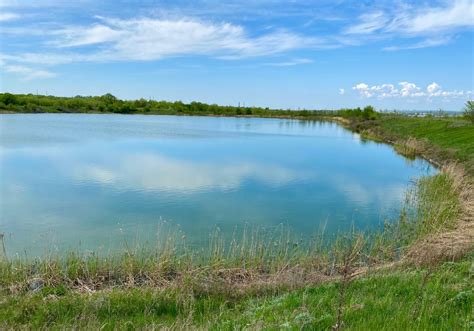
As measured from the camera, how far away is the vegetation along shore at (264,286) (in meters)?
3.73

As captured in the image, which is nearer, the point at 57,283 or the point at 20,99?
the point at 57,283

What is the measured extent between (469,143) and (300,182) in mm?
10798

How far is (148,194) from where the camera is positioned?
523 inches

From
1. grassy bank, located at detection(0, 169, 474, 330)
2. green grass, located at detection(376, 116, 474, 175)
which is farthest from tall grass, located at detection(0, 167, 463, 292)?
green grass, located at detection(376, 116, 474, 175)

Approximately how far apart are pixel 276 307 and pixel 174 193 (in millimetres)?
9735

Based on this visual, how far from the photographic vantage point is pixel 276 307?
4168mm

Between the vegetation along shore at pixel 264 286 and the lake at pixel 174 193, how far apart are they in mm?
1609

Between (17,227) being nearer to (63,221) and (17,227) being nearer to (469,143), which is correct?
(63,221)

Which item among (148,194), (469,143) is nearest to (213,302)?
(148,194)

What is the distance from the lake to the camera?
31.6 feet

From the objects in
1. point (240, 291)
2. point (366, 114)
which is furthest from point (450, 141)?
point (366, 114)

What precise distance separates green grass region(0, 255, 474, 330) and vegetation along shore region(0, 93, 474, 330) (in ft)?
0.04

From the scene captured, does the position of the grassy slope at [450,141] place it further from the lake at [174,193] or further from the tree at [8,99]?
the tree at [8,99]

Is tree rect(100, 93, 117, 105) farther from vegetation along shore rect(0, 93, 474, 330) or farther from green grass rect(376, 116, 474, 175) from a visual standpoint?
vegetation along shore rect(0, 93, 474, 330)
